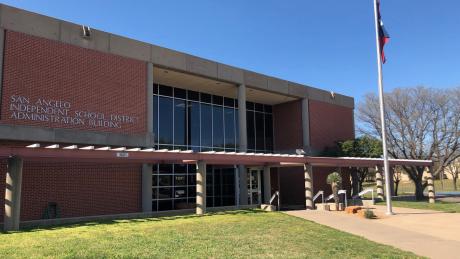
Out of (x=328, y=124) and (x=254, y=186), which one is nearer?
(x=254, y=186)

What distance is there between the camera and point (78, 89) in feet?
65.8

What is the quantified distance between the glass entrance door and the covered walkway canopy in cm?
327

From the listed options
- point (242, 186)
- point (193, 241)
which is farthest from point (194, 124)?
point (193, 241)

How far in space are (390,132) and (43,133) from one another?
105ft

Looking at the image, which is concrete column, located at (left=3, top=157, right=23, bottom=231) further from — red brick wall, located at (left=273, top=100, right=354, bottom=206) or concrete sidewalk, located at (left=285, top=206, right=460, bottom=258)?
red brick wall, located at (left=273, top=100, right=354, bottom=206)

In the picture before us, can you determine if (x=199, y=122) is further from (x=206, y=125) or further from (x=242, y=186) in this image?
(x=242, y=186)

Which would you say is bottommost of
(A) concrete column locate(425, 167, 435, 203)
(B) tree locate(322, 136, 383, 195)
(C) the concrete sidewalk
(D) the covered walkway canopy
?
(C) the concrete sidewalk

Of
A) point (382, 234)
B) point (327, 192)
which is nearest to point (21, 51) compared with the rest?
point (382, 234)

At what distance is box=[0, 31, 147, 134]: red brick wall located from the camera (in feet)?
59.6

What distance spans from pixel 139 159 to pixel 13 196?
5419 millimetres

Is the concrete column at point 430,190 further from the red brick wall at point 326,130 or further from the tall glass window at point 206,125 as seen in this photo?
the tall glass window at point 206,125

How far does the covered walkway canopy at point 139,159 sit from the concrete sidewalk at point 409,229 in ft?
13.8

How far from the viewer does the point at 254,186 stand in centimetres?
3005

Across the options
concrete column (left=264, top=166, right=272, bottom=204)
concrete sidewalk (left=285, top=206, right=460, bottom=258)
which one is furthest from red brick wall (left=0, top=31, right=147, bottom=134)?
concrete sidewalk (left=285, top=206, right=460, bottom=258)
